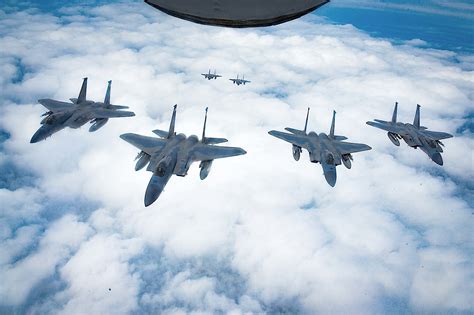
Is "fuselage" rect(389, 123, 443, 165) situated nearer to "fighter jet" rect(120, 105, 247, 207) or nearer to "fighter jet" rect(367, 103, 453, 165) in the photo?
"fighter jet" rect(367, 103, 453, 165)

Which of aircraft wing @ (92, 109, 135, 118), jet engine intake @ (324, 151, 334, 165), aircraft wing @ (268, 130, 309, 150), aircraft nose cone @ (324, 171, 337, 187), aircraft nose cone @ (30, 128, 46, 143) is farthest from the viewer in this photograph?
aircraft wing @ (92, 109, 135, 118)

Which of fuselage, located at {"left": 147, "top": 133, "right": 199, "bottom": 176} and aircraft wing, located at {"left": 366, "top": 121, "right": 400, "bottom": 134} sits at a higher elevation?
aircraft wing, located at {"left": 366, "top": 121, "right": 400, "bottom": 134}

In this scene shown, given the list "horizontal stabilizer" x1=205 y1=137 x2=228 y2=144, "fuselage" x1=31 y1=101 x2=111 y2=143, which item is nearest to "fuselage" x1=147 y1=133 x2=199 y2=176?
"horizontal stabilizer" x1=205 y1=137 x2=228 y2=144

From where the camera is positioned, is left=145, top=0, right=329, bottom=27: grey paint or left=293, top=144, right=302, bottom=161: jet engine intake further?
left=293, top=144, right=302, bottom=161: jet engine intake

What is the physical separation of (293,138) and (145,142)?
1262 cm

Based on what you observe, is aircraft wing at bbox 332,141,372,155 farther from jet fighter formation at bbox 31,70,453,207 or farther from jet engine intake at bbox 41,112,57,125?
jet engine intake at bbox 41,112,57,125

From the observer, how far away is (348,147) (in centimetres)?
2448

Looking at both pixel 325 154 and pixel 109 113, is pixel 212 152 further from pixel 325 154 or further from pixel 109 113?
pixel 109 113

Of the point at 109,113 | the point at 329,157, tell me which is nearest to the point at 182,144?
the point at 109,113

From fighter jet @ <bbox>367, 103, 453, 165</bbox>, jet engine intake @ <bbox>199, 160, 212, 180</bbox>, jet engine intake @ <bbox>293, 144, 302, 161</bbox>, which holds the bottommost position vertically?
jet engine intake @ <bbox>199, 160, 212, 180</bbox>

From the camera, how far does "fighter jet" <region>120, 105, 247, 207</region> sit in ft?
59.5

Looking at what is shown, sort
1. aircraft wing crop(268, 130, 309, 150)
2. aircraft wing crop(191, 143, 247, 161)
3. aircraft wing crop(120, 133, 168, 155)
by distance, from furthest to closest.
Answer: aircraft wing crop(268, 130, 309, 150), aircraft wing crop(120, 133, 168, 155), aircraft wing crop(191, 143, 247, 161)

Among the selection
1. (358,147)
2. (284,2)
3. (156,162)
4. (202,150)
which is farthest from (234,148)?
(284,2)

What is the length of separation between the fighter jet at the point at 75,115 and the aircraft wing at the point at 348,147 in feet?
60.2
